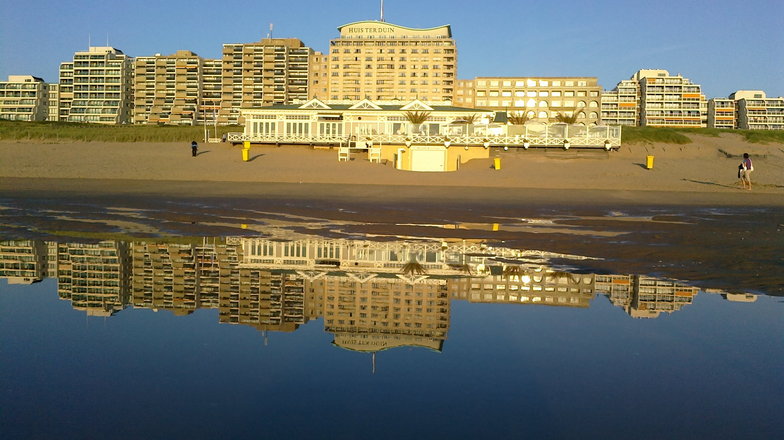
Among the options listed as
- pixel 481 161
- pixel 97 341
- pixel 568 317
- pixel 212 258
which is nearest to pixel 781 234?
pixel 568 317

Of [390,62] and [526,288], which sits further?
[390,62]

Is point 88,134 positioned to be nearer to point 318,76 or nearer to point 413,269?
point 413,269

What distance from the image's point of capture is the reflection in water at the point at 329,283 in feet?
20.4

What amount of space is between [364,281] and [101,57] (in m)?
164

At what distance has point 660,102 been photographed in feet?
527

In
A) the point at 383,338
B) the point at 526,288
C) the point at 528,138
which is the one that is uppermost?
the point at 528,138

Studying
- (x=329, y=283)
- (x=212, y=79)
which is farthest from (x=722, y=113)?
(x=329, y=283)

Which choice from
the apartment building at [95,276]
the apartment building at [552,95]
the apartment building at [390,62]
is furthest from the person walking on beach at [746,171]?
the apartment building at [390,62]

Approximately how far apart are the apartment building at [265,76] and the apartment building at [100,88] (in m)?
22.9

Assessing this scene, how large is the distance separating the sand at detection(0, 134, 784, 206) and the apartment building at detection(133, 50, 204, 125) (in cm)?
11111

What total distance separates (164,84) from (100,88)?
49.1ft

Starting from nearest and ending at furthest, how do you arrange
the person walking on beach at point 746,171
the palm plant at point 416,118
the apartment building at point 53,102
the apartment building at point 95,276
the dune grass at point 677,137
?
the apartment building at point 95,276
the person walking on beach at point 746,171
the palm plant at point 416,118
the dune grass at point 677,137
the apartment building at point 53,102

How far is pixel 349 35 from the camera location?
136875mm

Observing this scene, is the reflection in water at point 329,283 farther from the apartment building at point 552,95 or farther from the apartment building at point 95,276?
the apartment building at point 552,95
